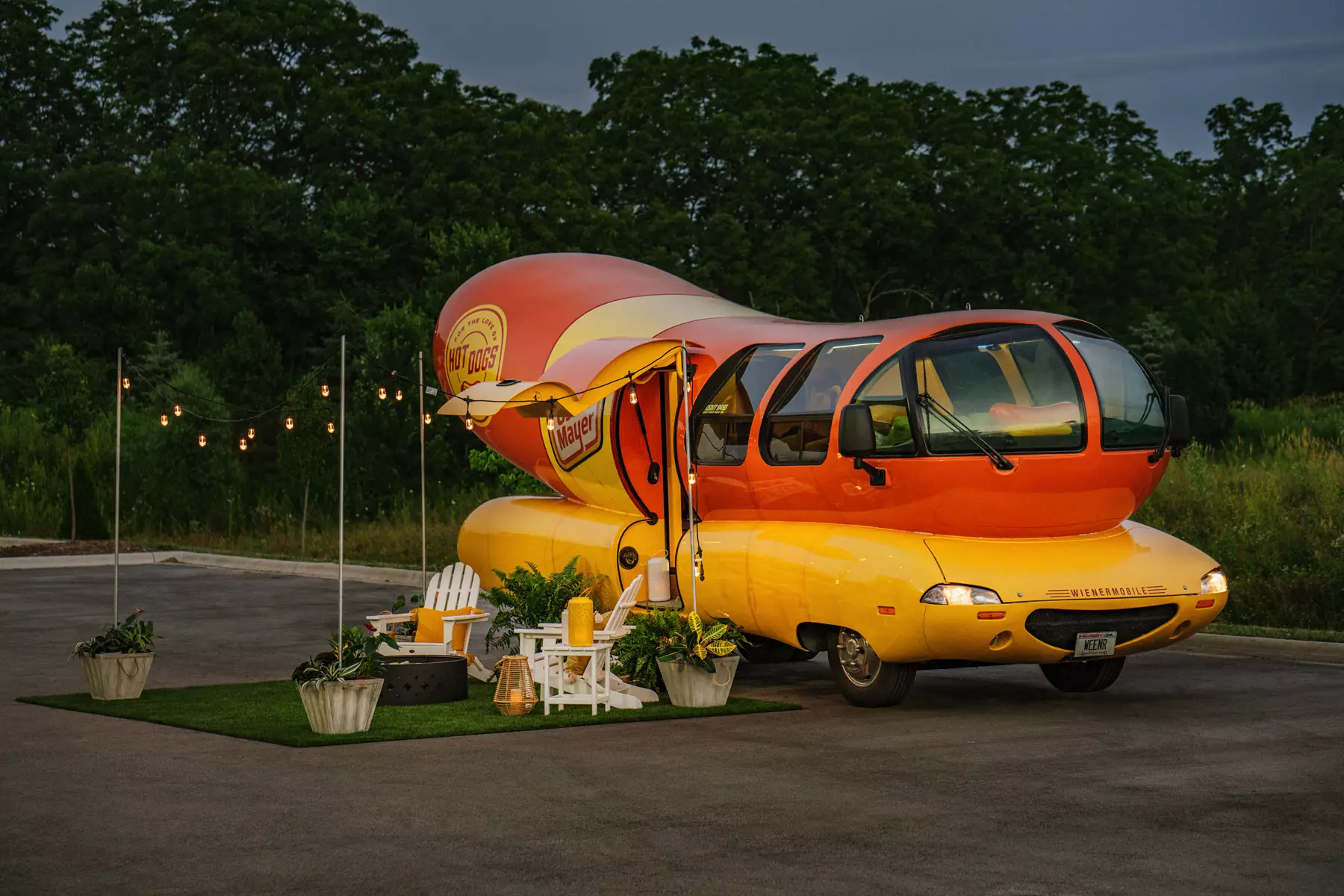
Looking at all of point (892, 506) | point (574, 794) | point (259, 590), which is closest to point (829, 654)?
point (892, 506)

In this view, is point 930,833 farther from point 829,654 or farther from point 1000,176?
point 1000,176

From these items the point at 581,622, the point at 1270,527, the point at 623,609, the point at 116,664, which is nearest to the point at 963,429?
the point at 581,622

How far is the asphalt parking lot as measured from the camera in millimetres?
7277

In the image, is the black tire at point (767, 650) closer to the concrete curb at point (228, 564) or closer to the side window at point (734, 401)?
the side window at point (734, 401)

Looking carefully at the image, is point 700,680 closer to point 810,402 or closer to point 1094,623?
point 810,402

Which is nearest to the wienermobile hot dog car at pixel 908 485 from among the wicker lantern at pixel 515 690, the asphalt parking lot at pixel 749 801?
the asphalt parking lot at pixel 749 801

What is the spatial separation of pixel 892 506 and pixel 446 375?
7.29 meters

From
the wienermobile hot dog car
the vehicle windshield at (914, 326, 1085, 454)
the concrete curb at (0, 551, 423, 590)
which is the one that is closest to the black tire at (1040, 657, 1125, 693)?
the wienermobile hot dog car

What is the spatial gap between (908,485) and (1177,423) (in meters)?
2.25

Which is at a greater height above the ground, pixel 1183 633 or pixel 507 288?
pixel 507 288

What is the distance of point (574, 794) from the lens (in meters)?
9.15

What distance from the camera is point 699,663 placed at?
1239 centimetres

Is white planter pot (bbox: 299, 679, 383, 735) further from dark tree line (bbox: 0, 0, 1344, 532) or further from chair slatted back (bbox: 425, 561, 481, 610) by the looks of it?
dark tree line (bbox: 0, 0, 1344, 532)

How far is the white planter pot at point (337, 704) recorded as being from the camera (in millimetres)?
11133
